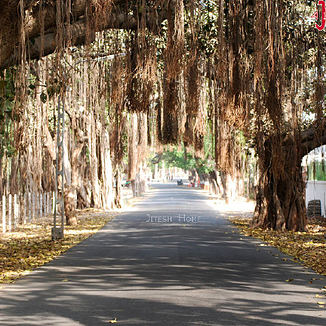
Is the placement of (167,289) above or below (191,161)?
below

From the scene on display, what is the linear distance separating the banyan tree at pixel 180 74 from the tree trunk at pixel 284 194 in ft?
0.12

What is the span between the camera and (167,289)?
926 cm

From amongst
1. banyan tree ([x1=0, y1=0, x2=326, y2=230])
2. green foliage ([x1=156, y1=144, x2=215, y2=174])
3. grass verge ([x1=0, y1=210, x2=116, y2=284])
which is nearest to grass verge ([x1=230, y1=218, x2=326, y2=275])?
banyan tree ([x1=0, y1=0, x2=326, y2=230])

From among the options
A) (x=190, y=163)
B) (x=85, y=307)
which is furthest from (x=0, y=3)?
(x=190, y=163)

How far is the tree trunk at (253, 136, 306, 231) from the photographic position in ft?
69.9

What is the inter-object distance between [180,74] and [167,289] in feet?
23.0

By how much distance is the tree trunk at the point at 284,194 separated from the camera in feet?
69.9

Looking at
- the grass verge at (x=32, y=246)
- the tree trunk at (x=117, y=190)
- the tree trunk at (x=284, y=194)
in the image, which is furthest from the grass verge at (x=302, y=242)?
the tree trunk at (x=117, y=190)

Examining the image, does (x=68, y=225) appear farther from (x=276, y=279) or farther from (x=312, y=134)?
(x=276, y=279)

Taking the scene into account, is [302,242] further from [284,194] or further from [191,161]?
[191,161]

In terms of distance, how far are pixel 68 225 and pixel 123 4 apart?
1474cm

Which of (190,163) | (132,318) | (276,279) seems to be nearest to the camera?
(132,318)

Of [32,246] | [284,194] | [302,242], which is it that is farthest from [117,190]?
[32,246]

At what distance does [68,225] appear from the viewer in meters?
24.9
